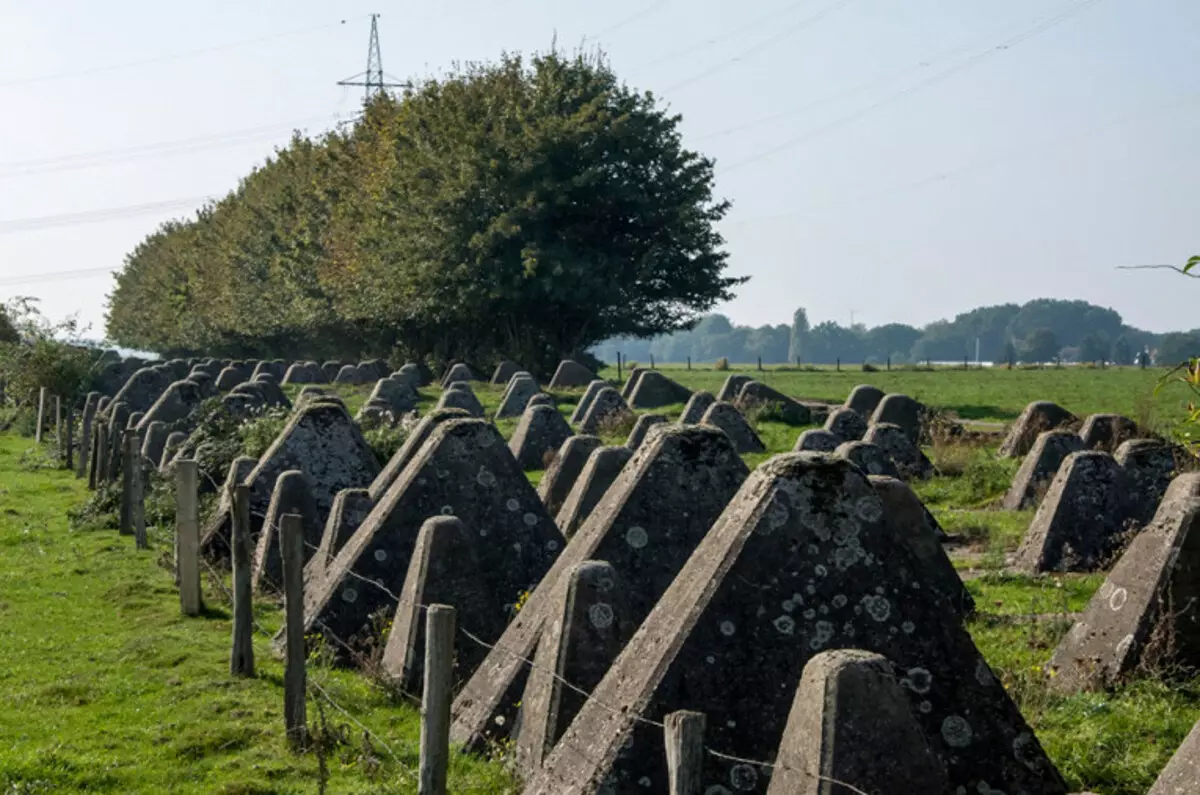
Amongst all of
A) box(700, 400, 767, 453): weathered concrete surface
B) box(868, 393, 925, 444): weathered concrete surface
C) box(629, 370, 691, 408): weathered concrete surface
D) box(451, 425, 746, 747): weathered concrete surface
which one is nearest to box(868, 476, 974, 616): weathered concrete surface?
box(451, 425, 746, 747): weathered concrete surface

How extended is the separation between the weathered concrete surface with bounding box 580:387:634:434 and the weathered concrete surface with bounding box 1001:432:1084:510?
12.2m

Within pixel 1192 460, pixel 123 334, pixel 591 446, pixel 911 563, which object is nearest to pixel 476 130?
pixel 591 446

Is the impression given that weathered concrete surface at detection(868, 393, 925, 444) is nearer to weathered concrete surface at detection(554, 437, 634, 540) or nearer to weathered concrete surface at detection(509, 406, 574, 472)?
weathered concrete surface at detection(509, 406, 574, 472)

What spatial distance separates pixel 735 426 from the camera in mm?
26766

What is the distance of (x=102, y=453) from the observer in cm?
2617

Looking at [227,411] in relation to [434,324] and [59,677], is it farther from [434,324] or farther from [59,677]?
[434,324]

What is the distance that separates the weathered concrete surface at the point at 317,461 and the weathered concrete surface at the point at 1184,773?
11224 millimetres

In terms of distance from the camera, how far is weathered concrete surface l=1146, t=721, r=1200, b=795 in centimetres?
569

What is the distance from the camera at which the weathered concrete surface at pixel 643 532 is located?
29.9 ft

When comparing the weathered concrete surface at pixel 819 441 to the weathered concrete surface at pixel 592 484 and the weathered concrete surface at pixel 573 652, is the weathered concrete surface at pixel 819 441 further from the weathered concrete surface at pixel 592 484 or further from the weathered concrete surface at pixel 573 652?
the weathered concrete surface at pixel 573 652

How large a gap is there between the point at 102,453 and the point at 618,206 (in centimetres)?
2546

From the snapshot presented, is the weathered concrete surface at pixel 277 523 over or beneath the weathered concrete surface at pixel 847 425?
beneath

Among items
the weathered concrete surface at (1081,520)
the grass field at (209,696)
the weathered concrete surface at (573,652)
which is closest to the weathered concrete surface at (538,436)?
the grass field at (209,696)

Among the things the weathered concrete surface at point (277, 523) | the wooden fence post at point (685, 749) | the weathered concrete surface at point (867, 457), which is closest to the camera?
the wooden fence post at point (685, 749)
